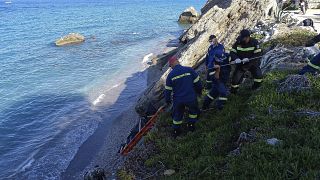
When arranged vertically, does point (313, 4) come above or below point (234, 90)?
above

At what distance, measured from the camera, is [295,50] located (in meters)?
13.8

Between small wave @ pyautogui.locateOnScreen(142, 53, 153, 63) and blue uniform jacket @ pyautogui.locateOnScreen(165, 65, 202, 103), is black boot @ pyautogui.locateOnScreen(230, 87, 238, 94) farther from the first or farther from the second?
small wave @ pyautogui.locateOnScreen(142, 53, 153, 63)

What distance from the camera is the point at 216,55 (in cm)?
1127

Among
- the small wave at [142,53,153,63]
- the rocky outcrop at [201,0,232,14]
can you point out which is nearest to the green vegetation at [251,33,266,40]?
the rocky outcrop at [201,0,232,14]

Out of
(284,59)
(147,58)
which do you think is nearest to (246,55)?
(284,59)

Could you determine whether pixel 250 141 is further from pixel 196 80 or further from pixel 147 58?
pixel 147 58

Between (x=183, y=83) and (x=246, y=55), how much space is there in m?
2.32

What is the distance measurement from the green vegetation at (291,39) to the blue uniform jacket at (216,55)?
4.95 metres

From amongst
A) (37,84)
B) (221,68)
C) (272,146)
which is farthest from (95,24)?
(272,146)

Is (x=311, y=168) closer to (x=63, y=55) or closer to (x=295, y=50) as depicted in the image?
(x=295, y=50)

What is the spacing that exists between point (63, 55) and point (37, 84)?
10671 millimetres

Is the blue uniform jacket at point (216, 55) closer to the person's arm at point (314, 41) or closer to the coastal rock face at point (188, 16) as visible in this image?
the person's arm at point (314, 41)

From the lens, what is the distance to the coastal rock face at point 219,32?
17.4 m

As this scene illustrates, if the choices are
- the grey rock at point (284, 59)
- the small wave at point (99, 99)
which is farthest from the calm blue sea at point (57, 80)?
the grey rock at point (284, 59)
